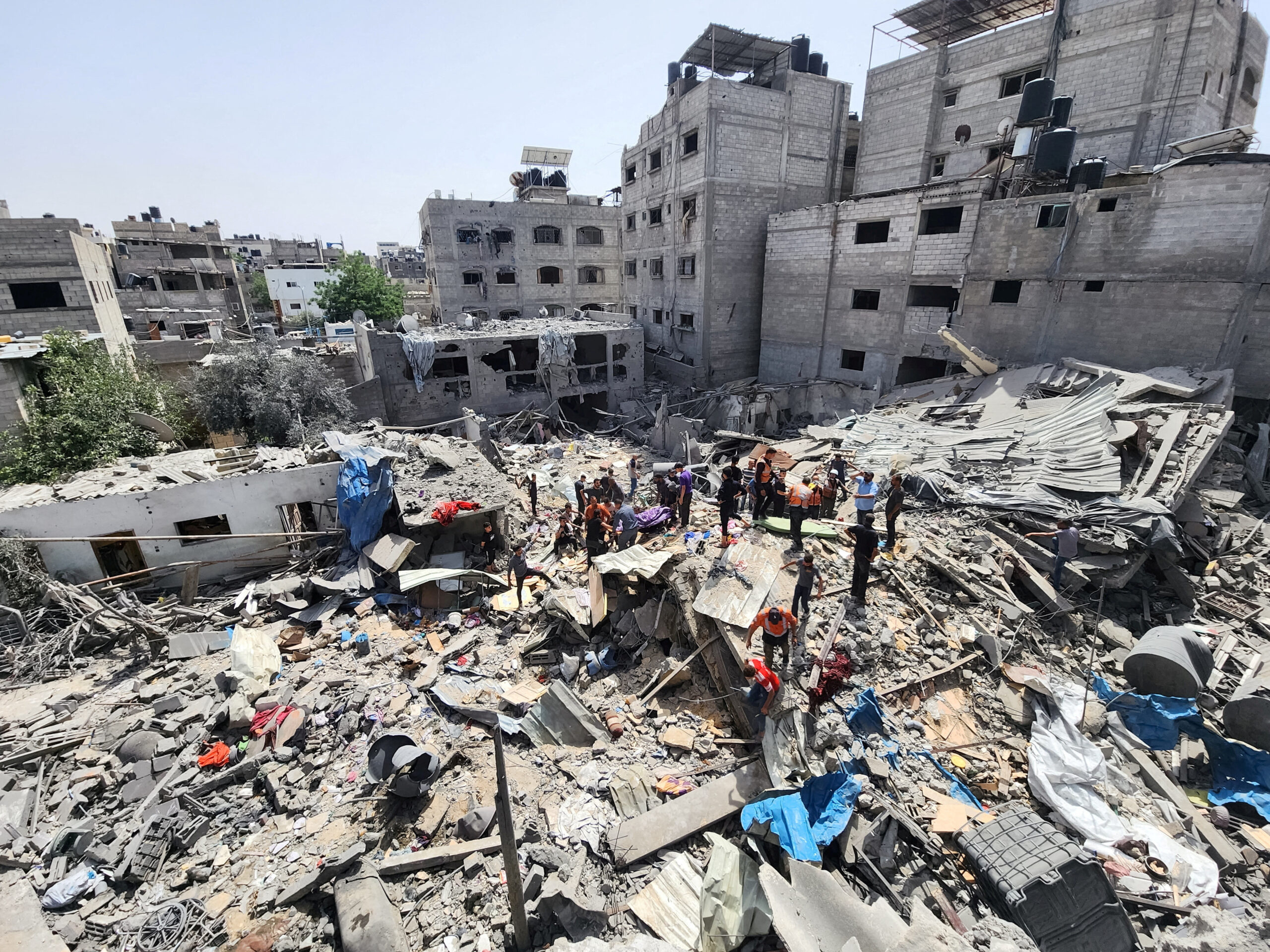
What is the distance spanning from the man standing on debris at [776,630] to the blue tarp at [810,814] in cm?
140

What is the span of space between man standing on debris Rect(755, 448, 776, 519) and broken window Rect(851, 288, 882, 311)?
1302 centimetres

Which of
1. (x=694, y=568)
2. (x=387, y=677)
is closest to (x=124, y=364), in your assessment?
(x=387, y=677)

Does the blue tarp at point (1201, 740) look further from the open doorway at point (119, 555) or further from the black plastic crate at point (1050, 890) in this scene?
the open doorway at point (119, 555)

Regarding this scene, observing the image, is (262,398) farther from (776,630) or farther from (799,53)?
(799,53)

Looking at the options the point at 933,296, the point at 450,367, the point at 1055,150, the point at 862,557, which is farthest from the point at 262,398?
the point at 1055,150

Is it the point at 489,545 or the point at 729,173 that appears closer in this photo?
the point at 489,545

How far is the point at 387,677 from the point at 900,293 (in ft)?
64.4

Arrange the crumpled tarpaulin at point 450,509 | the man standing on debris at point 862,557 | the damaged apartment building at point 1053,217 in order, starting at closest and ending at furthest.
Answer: the man standing on debris at point 862,557, the crumpled tarpaulin at point 450,509, the damaged apartment building at point 1053,217

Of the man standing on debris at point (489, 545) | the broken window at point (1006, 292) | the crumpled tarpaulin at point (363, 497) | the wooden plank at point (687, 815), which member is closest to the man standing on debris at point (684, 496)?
the man standing on debris at point (489, 545)

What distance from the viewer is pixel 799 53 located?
920 inches

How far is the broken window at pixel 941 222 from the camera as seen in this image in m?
17.9

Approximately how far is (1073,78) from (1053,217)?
7.12 m

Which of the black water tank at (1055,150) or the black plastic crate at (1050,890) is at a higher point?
the black water tank at (1055,150)

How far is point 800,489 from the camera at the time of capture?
9.38 m
